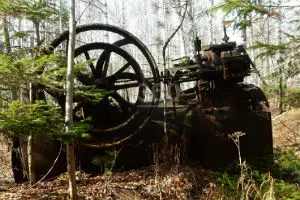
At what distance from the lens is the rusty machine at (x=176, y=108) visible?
6.20 m

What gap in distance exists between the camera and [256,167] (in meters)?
6.81

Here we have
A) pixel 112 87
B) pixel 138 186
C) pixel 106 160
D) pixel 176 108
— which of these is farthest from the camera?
pixel 176 108

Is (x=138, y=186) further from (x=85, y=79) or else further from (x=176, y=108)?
(x=85, y=79)

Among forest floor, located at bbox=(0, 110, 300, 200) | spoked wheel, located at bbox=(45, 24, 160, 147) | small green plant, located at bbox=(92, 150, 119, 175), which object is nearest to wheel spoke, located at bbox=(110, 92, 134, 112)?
spoked wheel, located at bbox=(45, 24, 160, 147)

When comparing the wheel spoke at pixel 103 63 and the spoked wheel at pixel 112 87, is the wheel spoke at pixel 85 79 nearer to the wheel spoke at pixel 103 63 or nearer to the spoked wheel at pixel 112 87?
the spoked wheel at pixel 112 87

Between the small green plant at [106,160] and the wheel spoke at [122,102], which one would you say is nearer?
the small green plant at [106,160]

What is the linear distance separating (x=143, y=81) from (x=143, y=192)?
2416 millimetres

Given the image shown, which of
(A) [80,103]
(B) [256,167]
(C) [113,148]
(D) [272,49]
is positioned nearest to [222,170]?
(B) [256,167]

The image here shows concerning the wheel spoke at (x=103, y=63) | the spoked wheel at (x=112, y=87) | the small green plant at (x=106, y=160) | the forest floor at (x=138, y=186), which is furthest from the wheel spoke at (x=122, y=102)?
→ the forest floor at (x=138, y=186)

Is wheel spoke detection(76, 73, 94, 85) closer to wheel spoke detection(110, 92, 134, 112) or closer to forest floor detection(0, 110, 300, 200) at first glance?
wheel spoke detection(110, 92, 134, 112)

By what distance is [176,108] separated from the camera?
23.5 feet

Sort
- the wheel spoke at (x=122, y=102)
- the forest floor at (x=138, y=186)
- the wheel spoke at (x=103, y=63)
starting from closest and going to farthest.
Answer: the forest floor at (x=138, y=186) < the wheel spoke at (x=103, y=63) < the wheel spoke at (x=122, y=102)

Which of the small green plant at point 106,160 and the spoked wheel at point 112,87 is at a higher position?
the spoked wheel at point 112,87

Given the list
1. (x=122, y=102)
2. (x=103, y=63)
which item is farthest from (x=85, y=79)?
(x=122, y=102)
